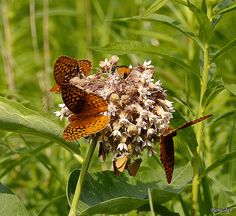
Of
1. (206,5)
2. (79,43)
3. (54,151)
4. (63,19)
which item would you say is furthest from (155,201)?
(63,19)

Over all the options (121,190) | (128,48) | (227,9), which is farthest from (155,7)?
(121,190)

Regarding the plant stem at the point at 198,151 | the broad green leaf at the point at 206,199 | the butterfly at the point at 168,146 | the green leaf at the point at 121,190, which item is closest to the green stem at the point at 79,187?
the green leaf at the point at 121,190

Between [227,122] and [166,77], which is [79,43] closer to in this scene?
[166,77]

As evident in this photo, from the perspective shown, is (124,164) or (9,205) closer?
(124,164)

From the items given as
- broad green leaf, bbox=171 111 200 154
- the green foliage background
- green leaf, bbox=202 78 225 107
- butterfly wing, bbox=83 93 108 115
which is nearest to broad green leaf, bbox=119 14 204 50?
the green foliage background

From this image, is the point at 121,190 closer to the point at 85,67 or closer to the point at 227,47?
the point at 85,67

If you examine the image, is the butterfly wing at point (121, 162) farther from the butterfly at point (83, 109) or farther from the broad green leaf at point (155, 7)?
the broad green leaf at point (155, 7)

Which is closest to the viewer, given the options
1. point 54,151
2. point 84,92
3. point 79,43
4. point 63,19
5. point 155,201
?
point 84,92
